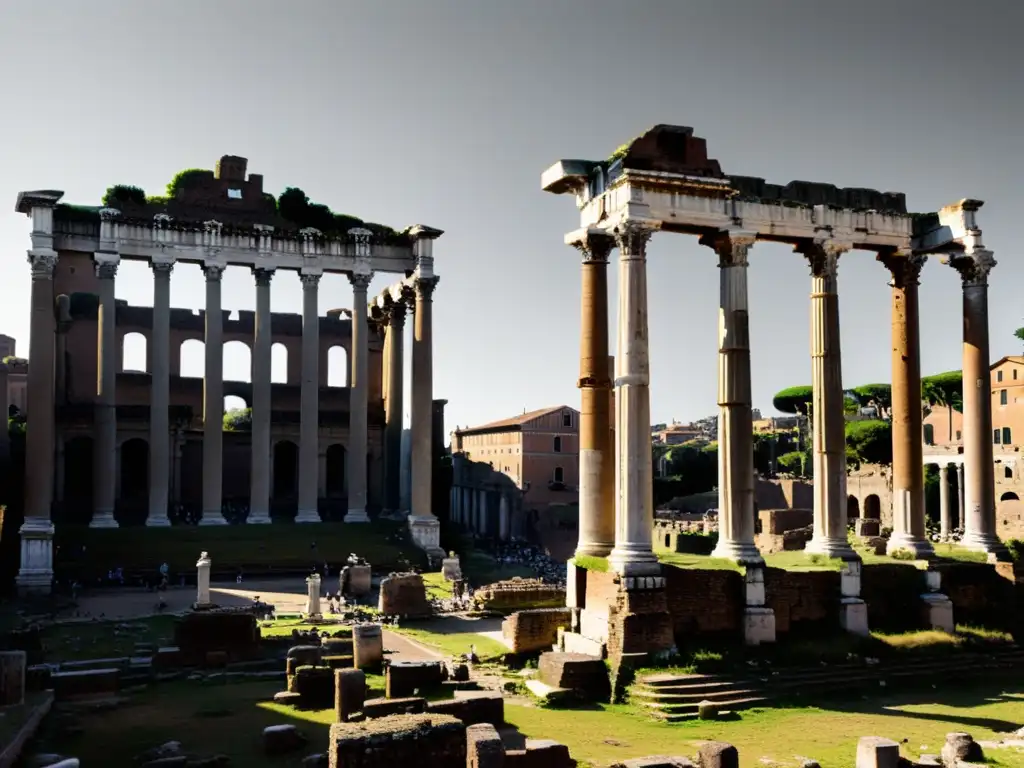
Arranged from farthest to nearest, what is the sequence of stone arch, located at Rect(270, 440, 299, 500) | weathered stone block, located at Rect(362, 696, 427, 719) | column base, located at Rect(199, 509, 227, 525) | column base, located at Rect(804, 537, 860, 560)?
stone arch, located at Rect(270, 440, 299, 500)
column base, located at Rect(199, 509, 227, 525)
column base, located at Rect(804, 537, 860, 560)
weathered stone block, located at Rect(362, 696, 427, 719)

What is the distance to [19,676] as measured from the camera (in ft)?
47.1

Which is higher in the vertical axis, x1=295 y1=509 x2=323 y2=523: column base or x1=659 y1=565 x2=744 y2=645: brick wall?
x1=295 y1=509 x2=323 y2=523: column base

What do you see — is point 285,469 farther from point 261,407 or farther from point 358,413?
point 261,407

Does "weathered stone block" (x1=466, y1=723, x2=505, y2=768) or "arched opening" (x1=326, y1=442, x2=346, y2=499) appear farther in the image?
"arched opening" (x1=326, y1=442, x2=346, y2=499)

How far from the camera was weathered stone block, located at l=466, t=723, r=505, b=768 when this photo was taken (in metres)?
9.84

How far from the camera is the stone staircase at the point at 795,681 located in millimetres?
15070

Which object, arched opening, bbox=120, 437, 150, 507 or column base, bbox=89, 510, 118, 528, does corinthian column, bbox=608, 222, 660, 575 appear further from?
arched opening, bbox=120, 437, 150, 507

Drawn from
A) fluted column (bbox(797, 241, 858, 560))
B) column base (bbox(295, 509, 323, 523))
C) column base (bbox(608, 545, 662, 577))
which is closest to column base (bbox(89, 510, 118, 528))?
column base (bbox(295, 509, 323, 523))

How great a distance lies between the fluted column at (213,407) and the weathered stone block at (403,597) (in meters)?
12.5

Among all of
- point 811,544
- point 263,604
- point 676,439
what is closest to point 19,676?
point 263,604

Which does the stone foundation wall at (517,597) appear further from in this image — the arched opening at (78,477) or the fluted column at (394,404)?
the arched opening at (78,477)

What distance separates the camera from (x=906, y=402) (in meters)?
20.9

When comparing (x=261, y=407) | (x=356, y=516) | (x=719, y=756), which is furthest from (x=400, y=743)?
(x=356, y=516)

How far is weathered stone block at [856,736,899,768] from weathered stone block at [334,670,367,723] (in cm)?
640
